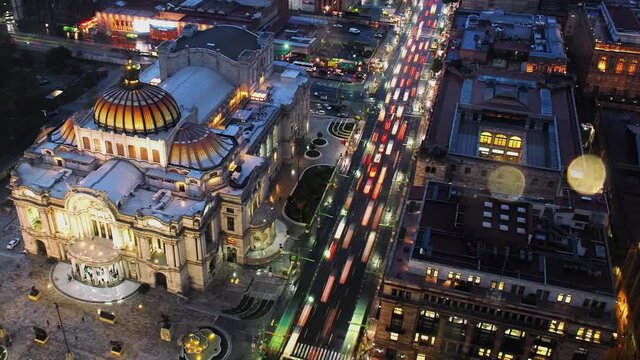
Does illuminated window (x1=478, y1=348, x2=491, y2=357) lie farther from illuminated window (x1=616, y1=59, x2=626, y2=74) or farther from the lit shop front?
illuminated window (x1=616, y1=59, x2=626, y2=74)

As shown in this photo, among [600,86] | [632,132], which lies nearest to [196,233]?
[632,132]

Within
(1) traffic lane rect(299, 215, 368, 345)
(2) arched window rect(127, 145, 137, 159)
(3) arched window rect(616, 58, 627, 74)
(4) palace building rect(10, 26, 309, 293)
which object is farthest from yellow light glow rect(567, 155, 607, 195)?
(2) arched window rect(127, 145, 137, 159)

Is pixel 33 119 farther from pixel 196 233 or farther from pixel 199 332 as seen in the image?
pixel 199 332

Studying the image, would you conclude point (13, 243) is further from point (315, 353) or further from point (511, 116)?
point (511, 116)

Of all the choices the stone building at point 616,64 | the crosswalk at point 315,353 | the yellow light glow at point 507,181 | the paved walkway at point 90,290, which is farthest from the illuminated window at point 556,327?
the stone building at point 616,64

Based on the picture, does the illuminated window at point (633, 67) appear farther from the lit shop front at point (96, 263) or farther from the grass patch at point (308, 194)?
the lit shop front at point (96, 263)
